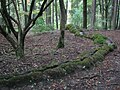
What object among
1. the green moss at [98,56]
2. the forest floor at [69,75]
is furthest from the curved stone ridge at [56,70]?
the forest floor at [69,75]

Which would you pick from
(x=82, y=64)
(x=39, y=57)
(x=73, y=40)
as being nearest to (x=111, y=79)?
(x=82, y=64)

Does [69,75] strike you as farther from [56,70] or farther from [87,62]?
[87,62]

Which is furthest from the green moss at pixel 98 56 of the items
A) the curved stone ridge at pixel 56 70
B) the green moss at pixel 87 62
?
the green moss at pixel 87 62

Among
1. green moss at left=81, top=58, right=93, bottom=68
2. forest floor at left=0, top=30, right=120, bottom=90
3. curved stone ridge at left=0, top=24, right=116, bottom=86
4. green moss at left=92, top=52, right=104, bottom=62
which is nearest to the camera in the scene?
curved stone ridge at left=0, top=24, right=116, bottom=86

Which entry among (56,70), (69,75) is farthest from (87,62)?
(56,70)

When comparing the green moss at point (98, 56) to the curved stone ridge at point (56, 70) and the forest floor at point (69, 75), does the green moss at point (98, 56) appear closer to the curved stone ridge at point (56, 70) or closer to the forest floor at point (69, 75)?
the curved stone ridge at point (56, 70)

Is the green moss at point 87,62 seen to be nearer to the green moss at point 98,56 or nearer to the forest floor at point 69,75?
the forest floor at point 69,75

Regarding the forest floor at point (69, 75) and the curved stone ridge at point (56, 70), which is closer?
the curved stone ridge at point (56, 70)

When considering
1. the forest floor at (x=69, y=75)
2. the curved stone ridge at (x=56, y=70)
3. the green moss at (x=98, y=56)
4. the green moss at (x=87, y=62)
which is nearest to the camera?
the curved stone ridge at (x=56, y=70)

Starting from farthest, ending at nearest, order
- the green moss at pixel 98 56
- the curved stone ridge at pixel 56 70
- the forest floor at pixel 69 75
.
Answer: the green moss at pixel 98 56 → the forest floor at pixel 69 75 → the curved stone ridge at pixel 56 70

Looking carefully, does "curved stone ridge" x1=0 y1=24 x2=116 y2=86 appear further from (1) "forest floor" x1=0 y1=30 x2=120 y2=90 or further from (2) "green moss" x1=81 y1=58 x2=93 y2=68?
(1) "forest floor" x1=0 y1=30 x2=120 y2=90

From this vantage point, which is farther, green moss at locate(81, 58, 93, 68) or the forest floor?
green moss at locate(81, 58, 93, 68)

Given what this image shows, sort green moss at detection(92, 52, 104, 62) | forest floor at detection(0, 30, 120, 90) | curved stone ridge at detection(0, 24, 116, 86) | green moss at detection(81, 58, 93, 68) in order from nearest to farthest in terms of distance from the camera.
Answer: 1. curved stone ridge at detection(0, 24, 116, 86)
2. forest floor at detection(0, 30, 120, 90)
3. green moss at detection(81, 58, 93, 68)
4. green moss at detection(92, 52, 104, 62)

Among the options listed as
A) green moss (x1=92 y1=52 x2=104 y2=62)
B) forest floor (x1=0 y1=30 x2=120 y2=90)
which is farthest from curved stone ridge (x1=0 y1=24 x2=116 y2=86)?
forest floor (x1=0 y1=30 x2=120 y2=90)
